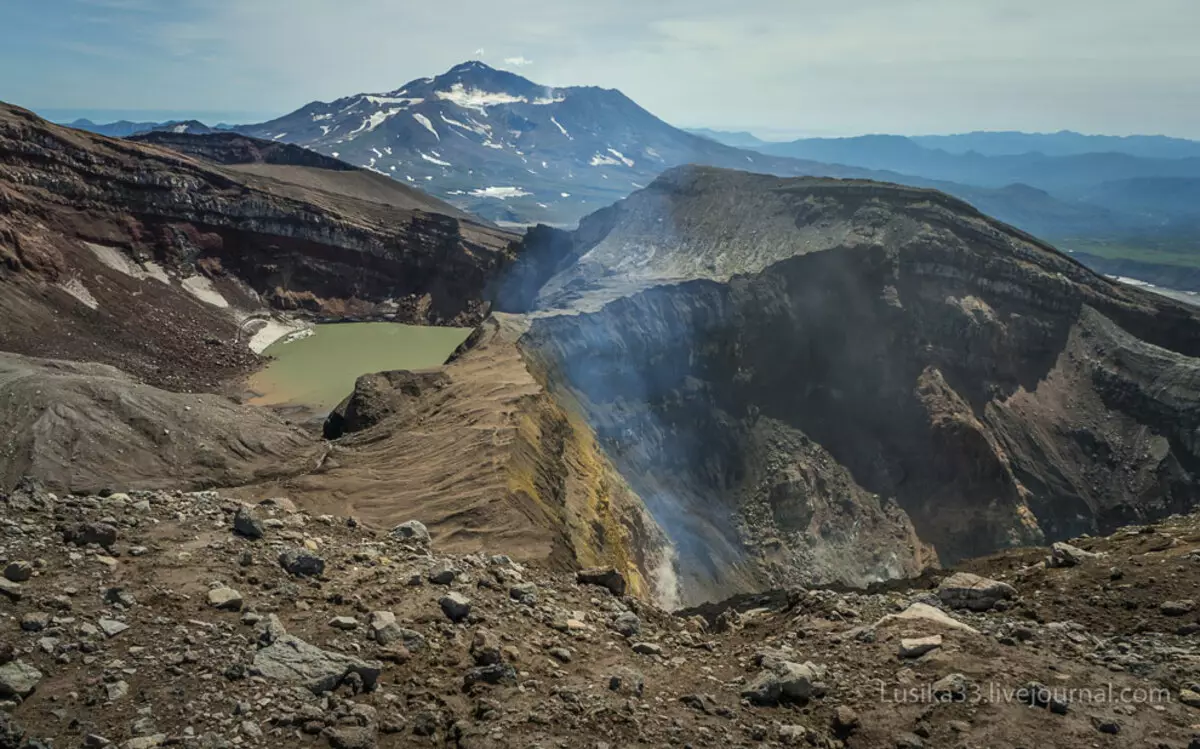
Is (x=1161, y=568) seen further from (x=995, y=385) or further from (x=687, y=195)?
(x=687, y=195)

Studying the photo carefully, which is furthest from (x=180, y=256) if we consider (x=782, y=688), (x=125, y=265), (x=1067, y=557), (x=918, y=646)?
(x=918, y=646)

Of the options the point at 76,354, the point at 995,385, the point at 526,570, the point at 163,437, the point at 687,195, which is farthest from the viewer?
the point at 687,195

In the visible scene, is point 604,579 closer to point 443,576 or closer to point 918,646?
point 443,576

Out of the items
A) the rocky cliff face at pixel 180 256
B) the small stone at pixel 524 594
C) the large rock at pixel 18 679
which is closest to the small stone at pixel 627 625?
the small stone at pixel 524 594

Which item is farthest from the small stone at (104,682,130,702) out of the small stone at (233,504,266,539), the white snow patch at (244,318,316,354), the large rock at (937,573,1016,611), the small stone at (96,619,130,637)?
the white snow patch at (244,318,316,354)

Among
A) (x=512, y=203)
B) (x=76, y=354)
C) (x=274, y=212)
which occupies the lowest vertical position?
(x=76, y=354)

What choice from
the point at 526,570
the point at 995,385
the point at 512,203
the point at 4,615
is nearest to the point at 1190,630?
the point at 526,570
